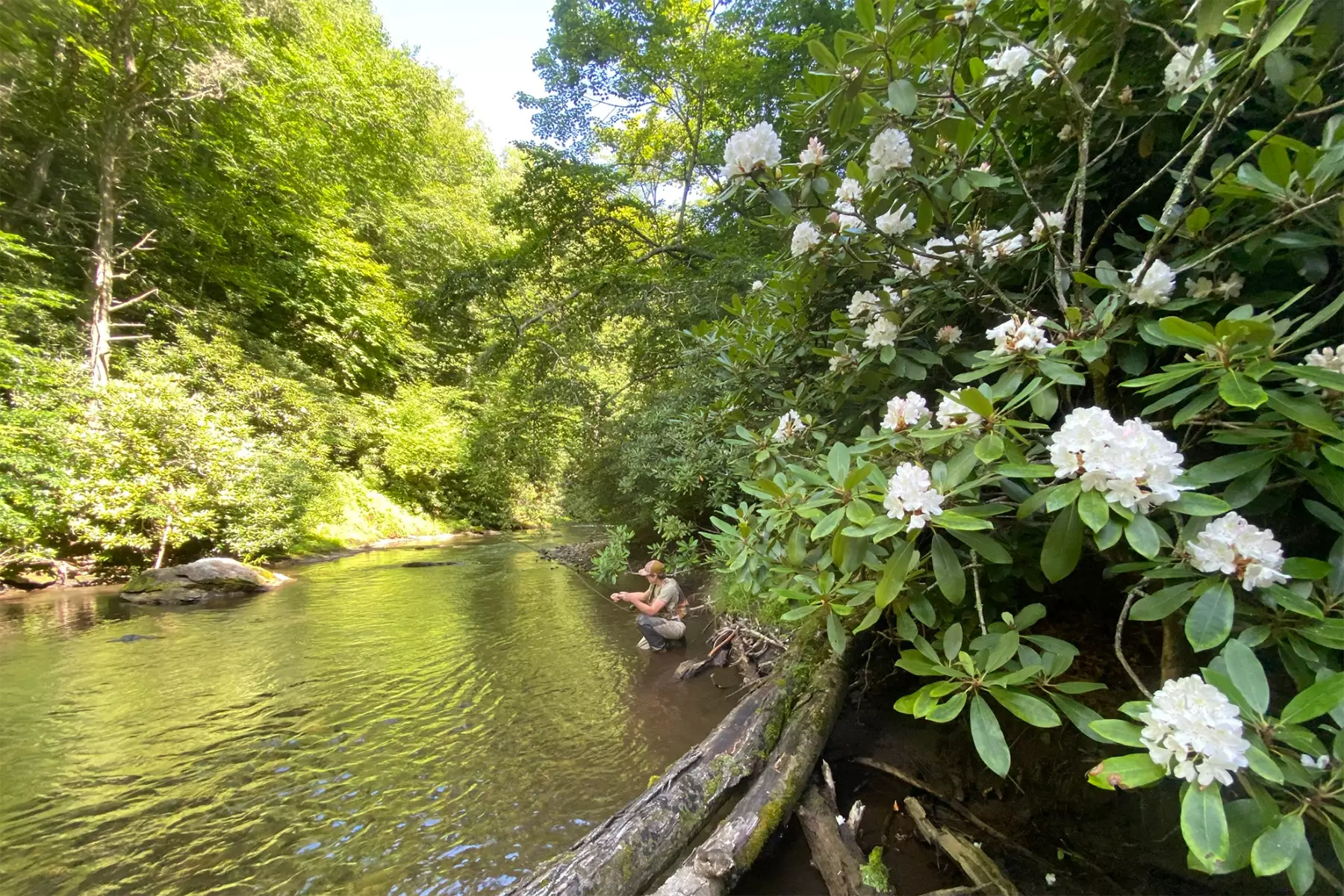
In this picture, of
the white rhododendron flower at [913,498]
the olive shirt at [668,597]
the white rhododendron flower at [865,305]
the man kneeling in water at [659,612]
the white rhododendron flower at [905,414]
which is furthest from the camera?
the olive shirt at [668,597]

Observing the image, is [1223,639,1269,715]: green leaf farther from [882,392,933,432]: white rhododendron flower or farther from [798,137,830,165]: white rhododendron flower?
[798,137,830,165]: white rhododendron flower

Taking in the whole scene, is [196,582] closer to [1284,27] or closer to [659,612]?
[659,612]

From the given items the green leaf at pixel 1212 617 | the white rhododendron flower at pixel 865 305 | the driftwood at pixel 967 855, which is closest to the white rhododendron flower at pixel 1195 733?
the green leaf at pixel 1212 617

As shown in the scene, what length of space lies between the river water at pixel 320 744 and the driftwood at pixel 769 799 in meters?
1.02

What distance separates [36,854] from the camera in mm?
2479

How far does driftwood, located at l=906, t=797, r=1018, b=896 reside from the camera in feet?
5.74

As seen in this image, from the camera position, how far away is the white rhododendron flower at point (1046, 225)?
155 cm

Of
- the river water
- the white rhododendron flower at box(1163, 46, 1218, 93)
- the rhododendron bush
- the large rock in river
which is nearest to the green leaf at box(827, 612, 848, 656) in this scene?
the rhododendron bush

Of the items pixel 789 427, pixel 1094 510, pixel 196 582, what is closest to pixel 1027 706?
pixel 1094 510

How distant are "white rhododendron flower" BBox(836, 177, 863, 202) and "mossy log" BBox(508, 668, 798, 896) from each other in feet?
7.72

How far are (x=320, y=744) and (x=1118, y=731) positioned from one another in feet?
14.4

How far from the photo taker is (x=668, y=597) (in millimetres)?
5215

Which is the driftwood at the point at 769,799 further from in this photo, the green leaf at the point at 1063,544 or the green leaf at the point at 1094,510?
the green leaf at the point at 1094,510

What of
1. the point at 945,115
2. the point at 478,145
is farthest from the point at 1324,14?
the point at 478,145
